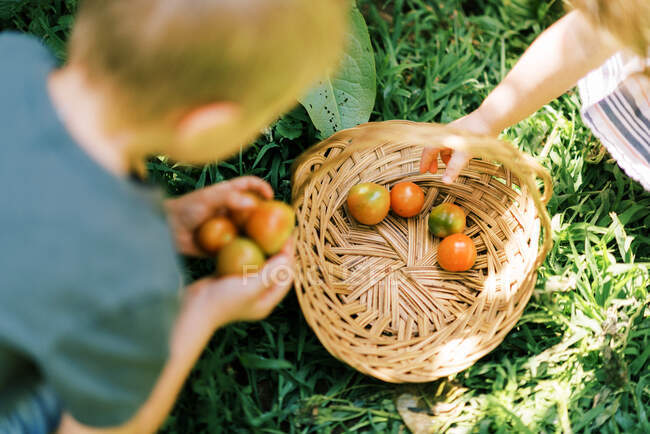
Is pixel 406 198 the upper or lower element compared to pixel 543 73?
lower

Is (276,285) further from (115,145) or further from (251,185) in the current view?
(115,145)

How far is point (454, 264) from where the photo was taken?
6.31 feet

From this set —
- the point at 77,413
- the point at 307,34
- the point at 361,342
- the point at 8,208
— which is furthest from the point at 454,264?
the point at 8,208

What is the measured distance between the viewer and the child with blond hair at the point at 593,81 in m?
1.55

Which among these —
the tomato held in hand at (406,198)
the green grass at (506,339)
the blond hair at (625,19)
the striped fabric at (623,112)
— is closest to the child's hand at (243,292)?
the green grass at (506,339)

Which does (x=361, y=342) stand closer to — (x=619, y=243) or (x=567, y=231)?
(x=567, y=231)

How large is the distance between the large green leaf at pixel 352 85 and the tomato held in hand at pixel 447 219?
46 cm

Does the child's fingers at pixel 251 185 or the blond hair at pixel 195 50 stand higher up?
the blond hair at pixel 195 50

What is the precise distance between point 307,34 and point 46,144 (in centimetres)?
50

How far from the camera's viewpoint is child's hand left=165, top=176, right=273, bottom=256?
154cm

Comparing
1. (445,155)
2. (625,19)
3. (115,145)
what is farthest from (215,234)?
(625,19)

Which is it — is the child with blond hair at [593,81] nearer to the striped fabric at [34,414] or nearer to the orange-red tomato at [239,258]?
the orange-red tomato at [239,258]

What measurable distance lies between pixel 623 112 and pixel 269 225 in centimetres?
135

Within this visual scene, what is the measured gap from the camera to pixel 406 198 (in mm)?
1996
